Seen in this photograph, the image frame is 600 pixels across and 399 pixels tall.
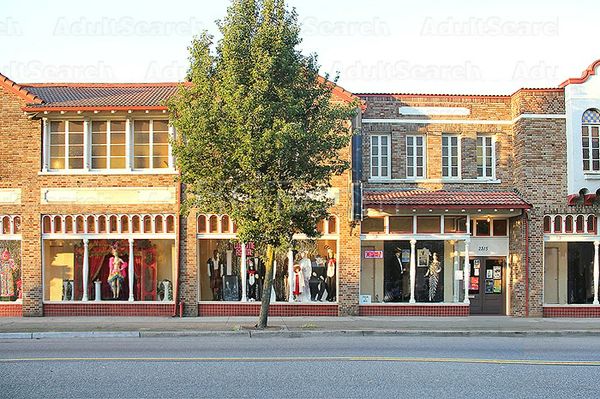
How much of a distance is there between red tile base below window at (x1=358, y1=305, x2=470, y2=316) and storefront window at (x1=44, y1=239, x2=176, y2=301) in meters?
6.34

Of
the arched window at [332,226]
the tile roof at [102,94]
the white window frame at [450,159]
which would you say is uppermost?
the tile roof at [102,94]

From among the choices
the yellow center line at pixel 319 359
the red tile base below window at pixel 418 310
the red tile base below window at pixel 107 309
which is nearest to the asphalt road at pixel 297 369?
the yellow center line at pixel 319 359

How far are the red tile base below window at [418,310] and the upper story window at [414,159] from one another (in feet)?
13.6

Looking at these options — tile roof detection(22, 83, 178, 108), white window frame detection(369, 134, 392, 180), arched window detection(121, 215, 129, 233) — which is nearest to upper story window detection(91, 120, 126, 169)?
tile roof detection(22, 83, 178, 108)

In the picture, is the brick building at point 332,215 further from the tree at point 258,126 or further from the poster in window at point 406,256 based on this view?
the tree at point 258,126

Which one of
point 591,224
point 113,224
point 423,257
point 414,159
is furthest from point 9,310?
point 591,224

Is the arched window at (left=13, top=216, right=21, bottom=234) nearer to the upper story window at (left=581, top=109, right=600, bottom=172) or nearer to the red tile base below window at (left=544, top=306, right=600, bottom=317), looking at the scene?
the red tile base below window at (left=544, top=306, right=600, bottom=317)

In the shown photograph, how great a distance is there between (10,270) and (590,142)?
721 inches

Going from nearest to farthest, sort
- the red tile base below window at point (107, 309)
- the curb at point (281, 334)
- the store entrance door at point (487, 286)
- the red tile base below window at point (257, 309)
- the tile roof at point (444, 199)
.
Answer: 1. the curb at point (281, 334)
2. the tile roof at point (444, 199)
3. the red tile base below window at point (107, 309)
4. the red tile base below window at point (257, 309)
5. the store entrance door at point (487, 286)

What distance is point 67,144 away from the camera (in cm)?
2152

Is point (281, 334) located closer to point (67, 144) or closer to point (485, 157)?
point (67, 144)

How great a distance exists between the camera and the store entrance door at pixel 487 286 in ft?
73.6

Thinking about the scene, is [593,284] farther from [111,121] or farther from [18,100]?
[18,100]

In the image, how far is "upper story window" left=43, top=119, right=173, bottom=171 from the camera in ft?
70.5
